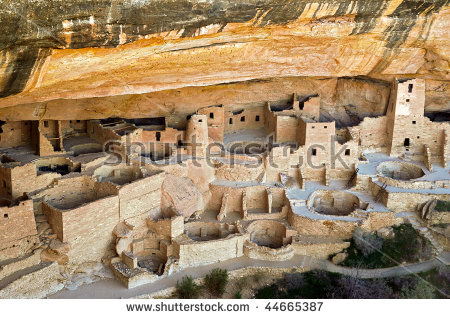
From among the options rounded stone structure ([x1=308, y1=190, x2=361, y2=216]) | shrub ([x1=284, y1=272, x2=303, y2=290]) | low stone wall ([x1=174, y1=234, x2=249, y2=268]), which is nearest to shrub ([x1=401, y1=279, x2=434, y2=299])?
shrub ([x1=284, y1=272, x2=303, y2=290])

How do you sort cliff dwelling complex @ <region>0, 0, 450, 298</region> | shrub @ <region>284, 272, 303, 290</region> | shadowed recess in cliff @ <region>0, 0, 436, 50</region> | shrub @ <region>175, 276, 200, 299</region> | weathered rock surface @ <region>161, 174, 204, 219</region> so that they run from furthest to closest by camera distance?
weathered rock surface @ <region>161, 174, 204, 219</region> → shrub @ <region>284, 272, 303, 290</region> → shrub @ <region>175, 276, 200, 299</region> → cliff dwelling complex @ <region>0, 0, 450, 298</region> → shadowed recess in cliff @ <region>0, 0, 436, 50</region>

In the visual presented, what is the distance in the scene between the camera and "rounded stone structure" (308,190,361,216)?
17016mm

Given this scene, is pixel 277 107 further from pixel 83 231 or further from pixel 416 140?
pixel 83 231

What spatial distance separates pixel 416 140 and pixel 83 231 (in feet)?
37.0

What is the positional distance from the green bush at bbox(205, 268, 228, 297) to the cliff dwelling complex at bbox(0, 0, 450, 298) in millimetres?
747

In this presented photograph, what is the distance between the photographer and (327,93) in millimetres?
19547

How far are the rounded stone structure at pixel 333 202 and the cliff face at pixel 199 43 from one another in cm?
375

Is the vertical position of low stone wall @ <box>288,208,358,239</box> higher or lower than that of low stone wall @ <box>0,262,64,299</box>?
higher

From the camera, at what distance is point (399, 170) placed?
18.2 meters

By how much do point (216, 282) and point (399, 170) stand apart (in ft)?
25.2

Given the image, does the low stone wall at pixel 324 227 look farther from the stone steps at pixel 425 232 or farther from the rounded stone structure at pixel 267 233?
the stone steps at pixel 425 232

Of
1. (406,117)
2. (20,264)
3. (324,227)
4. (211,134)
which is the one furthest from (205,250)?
(406,117)

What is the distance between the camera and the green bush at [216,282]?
14380 millimetres

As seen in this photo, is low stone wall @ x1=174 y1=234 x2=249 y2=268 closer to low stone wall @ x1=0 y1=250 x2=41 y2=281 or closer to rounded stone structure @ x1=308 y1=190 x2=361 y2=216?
rounded stone structure @ x1=308 y1=190 x2=361 y2=216
